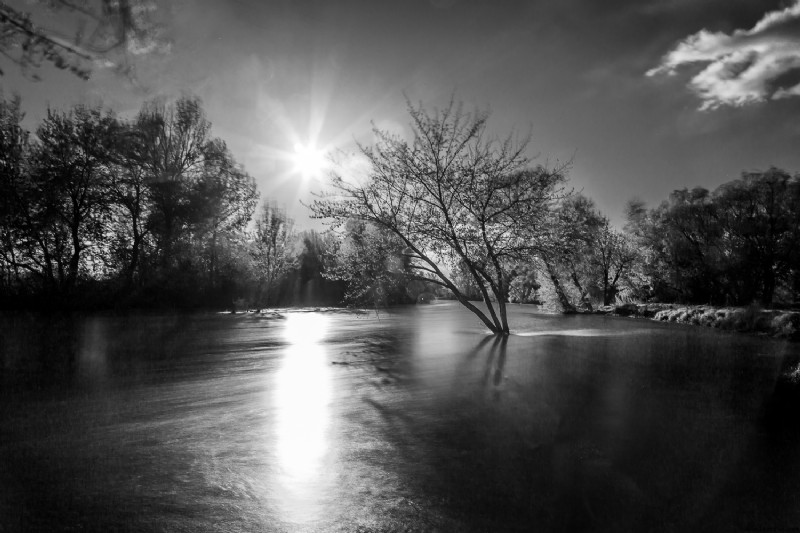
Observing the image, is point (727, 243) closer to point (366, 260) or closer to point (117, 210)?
point (366, 260)

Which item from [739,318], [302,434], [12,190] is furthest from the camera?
[12,190]

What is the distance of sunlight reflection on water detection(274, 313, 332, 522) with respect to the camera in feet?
12.4

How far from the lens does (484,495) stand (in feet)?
12.9

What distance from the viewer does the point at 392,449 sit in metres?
5.02

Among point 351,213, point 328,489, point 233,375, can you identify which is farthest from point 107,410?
point 351,213

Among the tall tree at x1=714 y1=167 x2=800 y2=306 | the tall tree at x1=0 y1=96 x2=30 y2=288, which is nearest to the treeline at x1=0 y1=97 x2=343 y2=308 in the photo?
the tall tree at x1=0 y1=96 x2=30 y2=288

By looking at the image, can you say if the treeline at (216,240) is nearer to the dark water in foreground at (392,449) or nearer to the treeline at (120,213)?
the treeline at (120,213)

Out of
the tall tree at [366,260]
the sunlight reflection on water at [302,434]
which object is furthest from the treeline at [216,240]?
the sunlight reflection on water at [302,434]

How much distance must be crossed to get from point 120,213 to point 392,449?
39.4m

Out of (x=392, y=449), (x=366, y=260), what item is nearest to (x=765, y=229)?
(x=366, y=260)

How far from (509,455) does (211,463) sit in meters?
3.51

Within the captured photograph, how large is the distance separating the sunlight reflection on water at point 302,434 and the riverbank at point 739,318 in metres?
21.8

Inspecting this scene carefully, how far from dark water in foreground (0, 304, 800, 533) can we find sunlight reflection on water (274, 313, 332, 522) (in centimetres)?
3

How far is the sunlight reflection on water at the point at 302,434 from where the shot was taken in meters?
3.77
